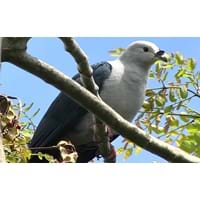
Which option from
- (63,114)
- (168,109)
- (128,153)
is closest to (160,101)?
(168,109)

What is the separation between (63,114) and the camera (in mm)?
1618

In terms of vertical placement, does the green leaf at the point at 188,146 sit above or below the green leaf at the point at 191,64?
below

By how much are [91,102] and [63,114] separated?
0.60m

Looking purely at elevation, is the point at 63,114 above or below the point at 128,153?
above

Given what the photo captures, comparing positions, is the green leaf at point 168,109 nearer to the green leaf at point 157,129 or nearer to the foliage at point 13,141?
the green leaf at point 157,129

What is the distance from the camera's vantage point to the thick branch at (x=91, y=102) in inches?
38.3

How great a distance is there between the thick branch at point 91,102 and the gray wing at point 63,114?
19.9 inches

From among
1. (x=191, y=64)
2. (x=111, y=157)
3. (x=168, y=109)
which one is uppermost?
(x=191, y=64)

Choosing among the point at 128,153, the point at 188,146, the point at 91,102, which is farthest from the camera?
the point at 128,153

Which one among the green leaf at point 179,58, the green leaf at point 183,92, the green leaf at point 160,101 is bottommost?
the green leaf at point 160,101

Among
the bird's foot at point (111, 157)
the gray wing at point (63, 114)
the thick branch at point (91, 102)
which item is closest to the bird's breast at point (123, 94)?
the gray wing at point (63, 114)

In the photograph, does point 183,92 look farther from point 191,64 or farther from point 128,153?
point 128,153

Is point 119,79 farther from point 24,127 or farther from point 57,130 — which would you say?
point 24,127

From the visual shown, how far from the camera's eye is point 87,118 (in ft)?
5.23
